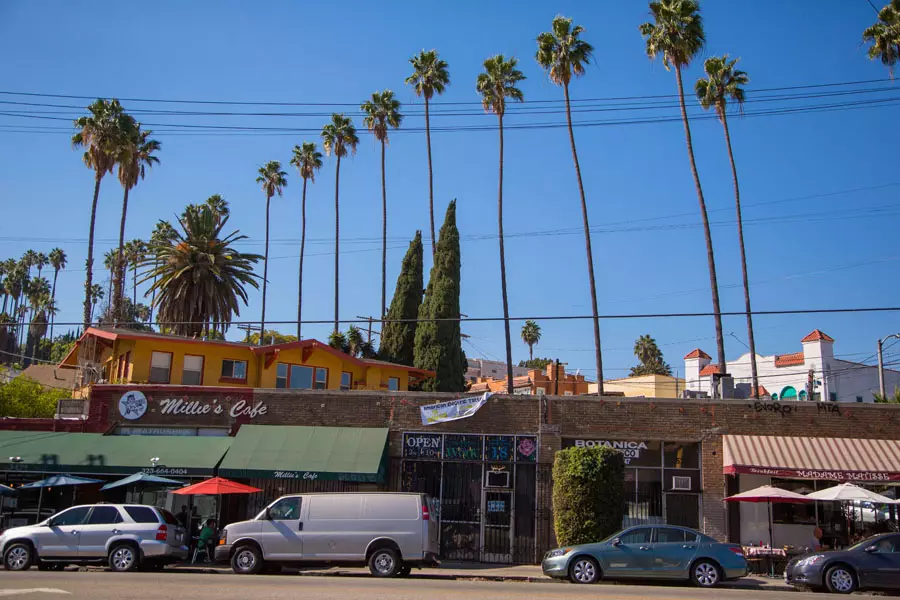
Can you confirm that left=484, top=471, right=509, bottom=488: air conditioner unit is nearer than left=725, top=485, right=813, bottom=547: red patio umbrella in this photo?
No

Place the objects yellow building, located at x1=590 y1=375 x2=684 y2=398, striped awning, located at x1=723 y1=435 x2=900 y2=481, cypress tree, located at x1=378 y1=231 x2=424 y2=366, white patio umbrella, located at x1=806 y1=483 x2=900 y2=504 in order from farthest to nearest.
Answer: yellow building, located at x1=590 y1=375 x2=684 y2=398 → cypress tree, located at x1=378 y1=231 x2=424 y2=366 → striped awning, located at x1=723 y1=435 x2=900 y2=481 → white patio umbrella, located at x1=806 y1=483 x2=900 y2=504

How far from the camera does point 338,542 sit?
1761cm

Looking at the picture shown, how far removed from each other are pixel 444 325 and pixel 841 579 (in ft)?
99.8

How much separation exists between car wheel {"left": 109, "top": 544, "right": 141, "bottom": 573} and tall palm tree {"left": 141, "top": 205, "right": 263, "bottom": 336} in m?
22.2

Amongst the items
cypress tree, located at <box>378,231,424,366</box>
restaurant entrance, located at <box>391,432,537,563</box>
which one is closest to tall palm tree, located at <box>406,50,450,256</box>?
cypress tree, located at <box>378,231,424,366</box>

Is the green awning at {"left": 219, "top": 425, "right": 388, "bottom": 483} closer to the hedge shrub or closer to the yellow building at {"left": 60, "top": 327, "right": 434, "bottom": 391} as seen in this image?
the hedge shrub

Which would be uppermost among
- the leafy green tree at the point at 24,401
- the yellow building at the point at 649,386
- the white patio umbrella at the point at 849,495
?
the yellow building at the point at 649,386

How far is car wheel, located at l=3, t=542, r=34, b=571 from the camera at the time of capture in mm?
17969

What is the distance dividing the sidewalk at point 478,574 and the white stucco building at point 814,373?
939 inches

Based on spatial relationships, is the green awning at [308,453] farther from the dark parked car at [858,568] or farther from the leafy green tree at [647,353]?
the leafy green tree at [647,353]

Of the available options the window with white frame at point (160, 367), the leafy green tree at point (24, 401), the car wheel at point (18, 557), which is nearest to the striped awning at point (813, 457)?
the car wheel at point (18, 557)

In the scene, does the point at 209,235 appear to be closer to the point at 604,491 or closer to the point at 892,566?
the point at 604,491

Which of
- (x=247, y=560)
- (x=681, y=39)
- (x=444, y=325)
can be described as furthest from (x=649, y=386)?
(x=247, y=560)

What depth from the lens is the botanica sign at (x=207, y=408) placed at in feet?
81.6
